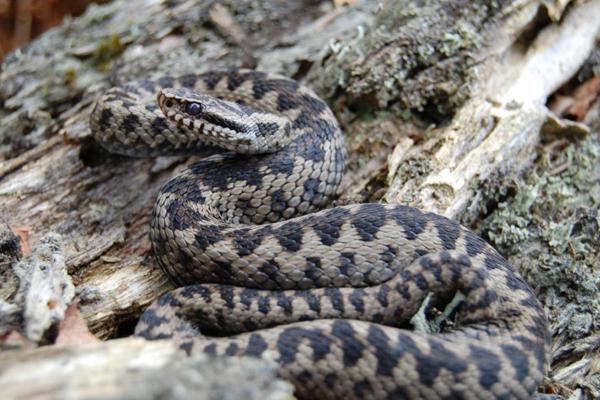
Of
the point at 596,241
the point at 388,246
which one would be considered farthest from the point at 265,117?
the point at 596,241

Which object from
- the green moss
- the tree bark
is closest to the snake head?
the tree bark

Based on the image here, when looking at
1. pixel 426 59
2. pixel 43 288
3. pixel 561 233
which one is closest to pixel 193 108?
pixel 43 288

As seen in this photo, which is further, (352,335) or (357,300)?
(357,300)

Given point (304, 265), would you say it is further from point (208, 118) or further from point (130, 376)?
point (130, 376)

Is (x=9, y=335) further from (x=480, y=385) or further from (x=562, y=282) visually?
→ (x=562, y=282)

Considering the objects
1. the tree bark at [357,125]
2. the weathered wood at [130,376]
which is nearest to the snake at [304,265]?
the tree bark at [357,125]

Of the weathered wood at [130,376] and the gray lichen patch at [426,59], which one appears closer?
the weathered wood at [130,376]

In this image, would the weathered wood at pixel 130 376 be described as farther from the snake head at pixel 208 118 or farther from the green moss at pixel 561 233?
the green moss at pixel 561 233
